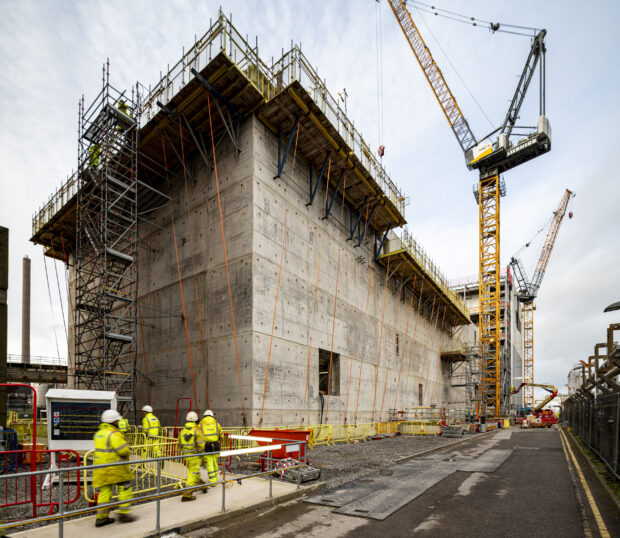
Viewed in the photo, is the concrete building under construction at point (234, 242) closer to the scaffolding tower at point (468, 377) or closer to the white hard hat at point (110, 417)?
the white hard hat at point (110, 417)

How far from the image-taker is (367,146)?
80.7ft

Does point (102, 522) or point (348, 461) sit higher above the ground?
point (102, 522)

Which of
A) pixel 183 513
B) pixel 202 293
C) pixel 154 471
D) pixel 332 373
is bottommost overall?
pixel 154 471

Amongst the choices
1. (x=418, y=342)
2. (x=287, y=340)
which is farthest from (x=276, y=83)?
(x=418, y=342)

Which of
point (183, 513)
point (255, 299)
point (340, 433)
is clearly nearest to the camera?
point (183, 513)

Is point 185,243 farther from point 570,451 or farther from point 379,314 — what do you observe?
point 570,451

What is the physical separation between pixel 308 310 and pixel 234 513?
1316cm

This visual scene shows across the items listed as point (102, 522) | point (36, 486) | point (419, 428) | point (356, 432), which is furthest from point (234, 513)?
point (419, 428)

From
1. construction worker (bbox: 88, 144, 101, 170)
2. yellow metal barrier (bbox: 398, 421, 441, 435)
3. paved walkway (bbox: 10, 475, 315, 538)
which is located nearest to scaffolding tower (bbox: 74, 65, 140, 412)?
construction worker (bbox: 88, 144, 101, 170)

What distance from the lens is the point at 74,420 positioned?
1045 cm

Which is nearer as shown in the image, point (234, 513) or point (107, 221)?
point (234, 513)

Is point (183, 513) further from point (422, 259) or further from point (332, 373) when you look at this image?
point (422, 259)

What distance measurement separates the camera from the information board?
33.6 feet

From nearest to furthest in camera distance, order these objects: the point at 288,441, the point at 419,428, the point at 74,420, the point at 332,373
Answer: the point at 288,441 → the point at 74,420 → the point at 332,373 → the point at 419,428
